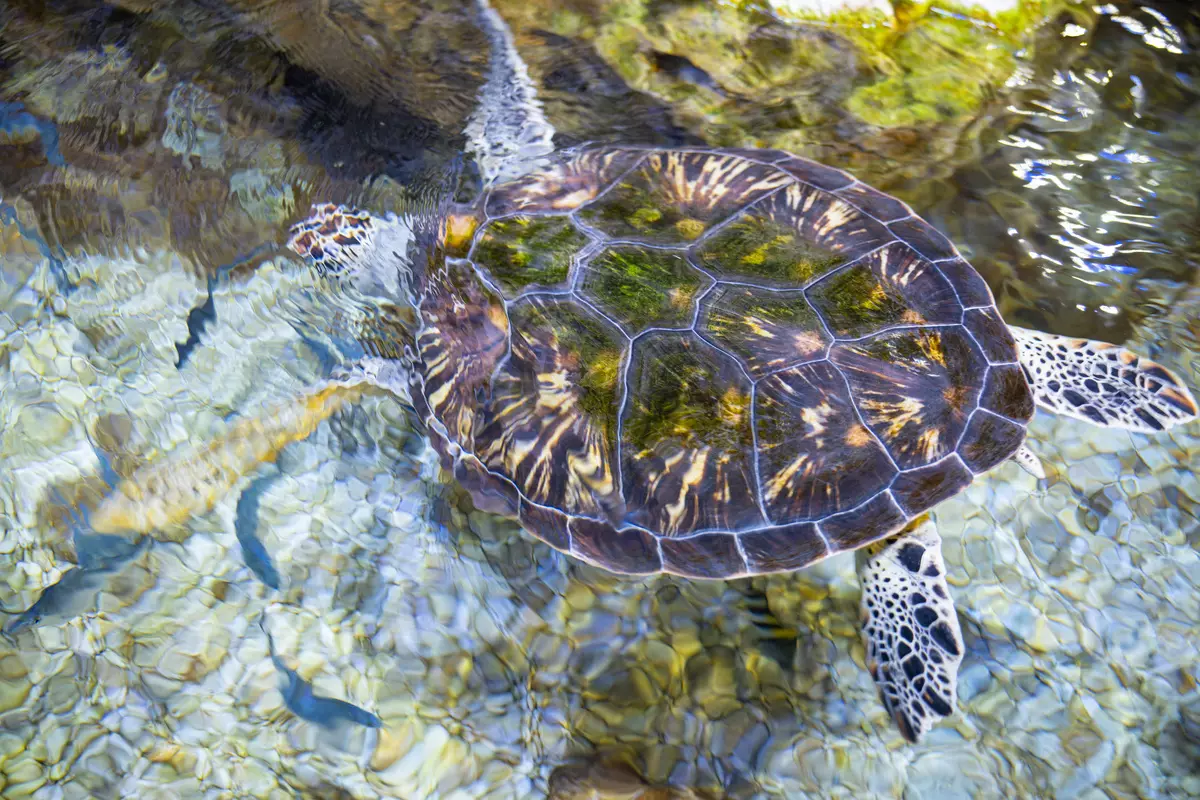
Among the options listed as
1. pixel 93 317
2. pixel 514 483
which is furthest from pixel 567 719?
pixel 93 317

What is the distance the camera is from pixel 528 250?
218cm

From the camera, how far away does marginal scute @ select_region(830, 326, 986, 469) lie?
1.92m

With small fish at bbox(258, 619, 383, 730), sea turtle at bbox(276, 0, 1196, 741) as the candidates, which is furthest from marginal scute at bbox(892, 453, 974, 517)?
small fish at bbox(258, 619, 383, 730)

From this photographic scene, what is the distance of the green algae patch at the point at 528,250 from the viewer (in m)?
2.13

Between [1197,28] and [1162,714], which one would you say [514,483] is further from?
[1197,28]

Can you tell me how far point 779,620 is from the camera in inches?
88.7

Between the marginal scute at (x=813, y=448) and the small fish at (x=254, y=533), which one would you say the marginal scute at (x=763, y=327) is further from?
the small fish at (x=254, y=533)

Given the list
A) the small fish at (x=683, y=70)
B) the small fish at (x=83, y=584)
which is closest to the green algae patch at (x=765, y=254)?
the small fish at (x=683, y=70)

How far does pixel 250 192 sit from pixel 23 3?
1631mm

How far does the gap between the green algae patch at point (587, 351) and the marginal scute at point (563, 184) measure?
432 mm

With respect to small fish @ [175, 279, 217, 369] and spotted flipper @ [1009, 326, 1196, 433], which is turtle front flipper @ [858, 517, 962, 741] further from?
small fish @ [175, 279, 217, 369]

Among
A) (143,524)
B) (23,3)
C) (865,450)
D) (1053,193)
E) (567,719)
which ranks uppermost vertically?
(23,3)

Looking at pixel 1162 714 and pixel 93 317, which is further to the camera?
pixel 93 317

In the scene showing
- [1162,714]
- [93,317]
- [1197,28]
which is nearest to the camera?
[1162,714]
